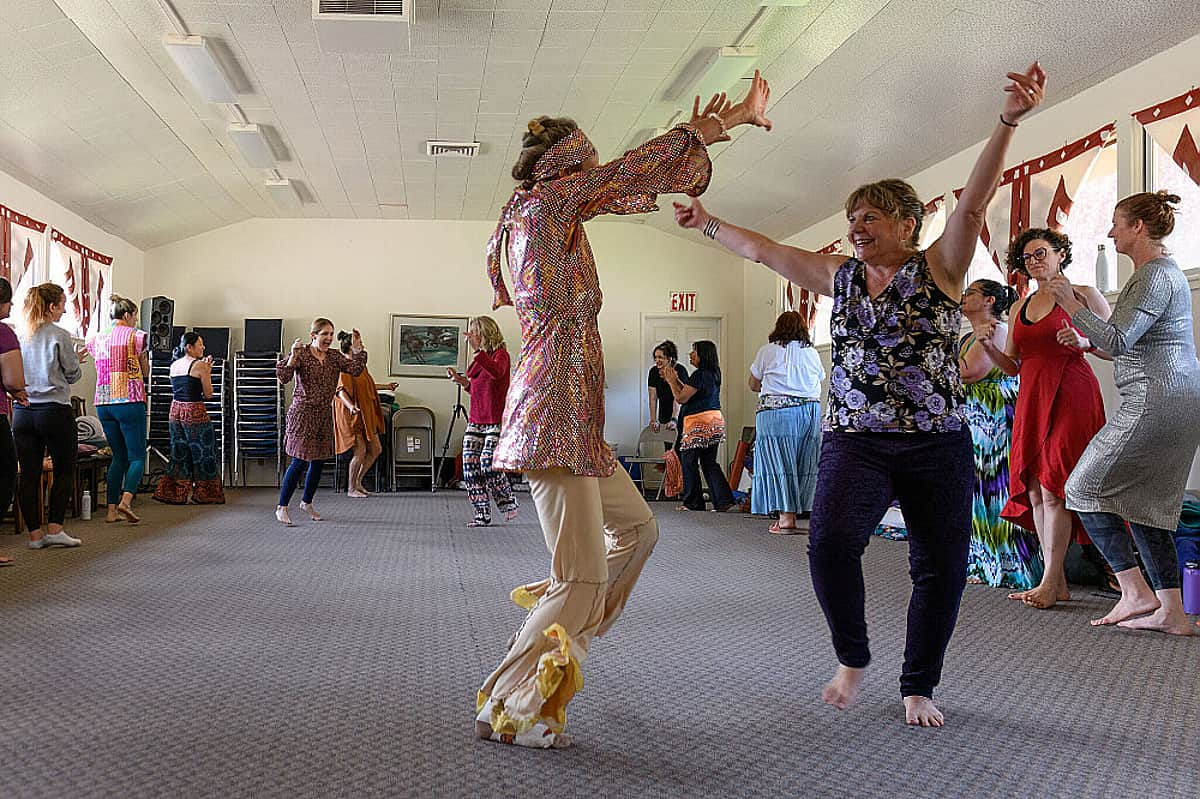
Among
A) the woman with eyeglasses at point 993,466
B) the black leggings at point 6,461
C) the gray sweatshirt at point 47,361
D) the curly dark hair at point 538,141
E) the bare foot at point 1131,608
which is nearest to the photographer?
the curly dark hair at point 538,141

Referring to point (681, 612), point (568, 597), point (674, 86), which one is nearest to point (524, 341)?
point (568, 597)

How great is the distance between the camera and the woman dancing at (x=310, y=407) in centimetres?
747

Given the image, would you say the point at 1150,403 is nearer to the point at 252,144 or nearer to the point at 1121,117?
the point at 1121,117

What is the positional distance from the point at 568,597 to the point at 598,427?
0.39 meters

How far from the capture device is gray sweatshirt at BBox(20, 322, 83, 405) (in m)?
5.92

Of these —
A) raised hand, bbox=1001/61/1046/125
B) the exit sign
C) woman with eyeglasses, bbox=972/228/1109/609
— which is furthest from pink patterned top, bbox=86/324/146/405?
the exit sign

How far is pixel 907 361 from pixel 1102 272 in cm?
441

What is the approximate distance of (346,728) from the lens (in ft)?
8.48

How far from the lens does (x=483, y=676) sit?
315cm

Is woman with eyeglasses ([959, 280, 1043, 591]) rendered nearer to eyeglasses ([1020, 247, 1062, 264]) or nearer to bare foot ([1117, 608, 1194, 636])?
eyeglasses ([1020, 247, 1062, 264])

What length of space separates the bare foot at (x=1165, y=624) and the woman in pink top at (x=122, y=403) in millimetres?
6435

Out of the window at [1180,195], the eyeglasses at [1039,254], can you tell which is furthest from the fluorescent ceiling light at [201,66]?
the window at [1180,195]

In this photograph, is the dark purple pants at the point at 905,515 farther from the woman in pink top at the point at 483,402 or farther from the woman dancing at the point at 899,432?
the woman in pink top at the point at 483,402

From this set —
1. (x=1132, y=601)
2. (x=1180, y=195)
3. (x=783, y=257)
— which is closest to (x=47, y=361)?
(x=783, y=257)
